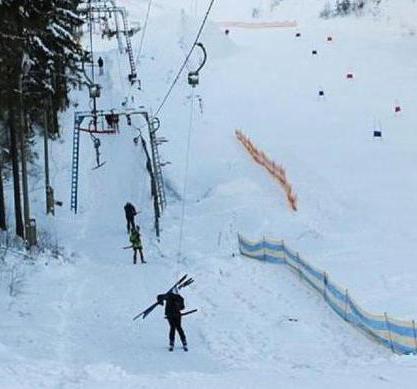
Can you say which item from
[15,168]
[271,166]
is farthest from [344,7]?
[15,168]

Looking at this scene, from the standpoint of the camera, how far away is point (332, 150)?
126 ft

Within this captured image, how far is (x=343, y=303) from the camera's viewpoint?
17.6 m

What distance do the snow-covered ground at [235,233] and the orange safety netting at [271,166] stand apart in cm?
40

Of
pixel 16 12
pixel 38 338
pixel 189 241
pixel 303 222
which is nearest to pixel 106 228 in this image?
pixel 189 241

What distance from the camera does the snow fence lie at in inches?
584

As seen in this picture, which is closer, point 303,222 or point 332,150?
point 303,222

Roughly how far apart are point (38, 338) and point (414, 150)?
26.7 meters

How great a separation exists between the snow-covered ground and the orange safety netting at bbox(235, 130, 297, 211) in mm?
404

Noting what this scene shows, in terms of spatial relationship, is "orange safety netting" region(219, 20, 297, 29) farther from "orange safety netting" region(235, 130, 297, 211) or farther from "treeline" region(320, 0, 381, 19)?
"orange safety netting" region(235, 130, 297, 211)

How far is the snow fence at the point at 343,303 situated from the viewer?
14836 mm

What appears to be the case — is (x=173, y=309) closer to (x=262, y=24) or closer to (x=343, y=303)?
(x=343, y=303)

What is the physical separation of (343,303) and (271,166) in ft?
57.7

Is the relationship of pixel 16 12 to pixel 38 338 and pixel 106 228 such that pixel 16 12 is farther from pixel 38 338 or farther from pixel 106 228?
pixel 106 228

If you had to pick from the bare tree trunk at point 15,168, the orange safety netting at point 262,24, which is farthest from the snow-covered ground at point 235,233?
the orange safety netting at point 262,24
